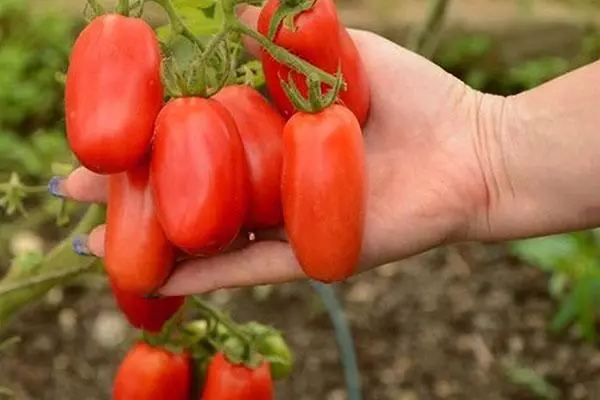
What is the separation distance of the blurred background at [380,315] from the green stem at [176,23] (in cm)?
87

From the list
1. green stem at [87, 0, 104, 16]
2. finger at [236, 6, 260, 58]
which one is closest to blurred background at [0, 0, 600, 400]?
finger at [236, 6, 260, 58]

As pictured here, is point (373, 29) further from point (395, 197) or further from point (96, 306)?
point (395, 197)

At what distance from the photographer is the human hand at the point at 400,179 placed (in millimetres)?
1312

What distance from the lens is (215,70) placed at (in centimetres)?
121

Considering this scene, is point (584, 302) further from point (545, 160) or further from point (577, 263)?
point (545, 160)

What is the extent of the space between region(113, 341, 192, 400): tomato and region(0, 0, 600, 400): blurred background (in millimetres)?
769

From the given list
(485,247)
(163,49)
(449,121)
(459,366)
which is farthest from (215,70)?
(485,247)

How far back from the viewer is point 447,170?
139 cm

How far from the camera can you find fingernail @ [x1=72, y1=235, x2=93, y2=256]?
1.34 meters

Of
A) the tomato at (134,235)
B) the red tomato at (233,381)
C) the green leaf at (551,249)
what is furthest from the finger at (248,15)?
the green leaf at (551,249)

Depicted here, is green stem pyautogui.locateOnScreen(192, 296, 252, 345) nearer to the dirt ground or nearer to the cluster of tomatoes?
the cluster of tomatoes

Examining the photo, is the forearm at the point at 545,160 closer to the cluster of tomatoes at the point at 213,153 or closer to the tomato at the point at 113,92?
the cluster of tomatoes at the point at 213,153

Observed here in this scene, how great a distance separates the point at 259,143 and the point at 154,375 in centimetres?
35

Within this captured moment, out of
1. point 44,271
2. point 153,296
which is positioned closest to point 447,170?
point 153,296
